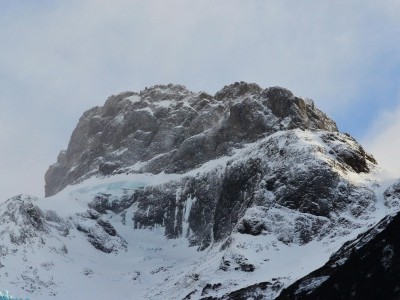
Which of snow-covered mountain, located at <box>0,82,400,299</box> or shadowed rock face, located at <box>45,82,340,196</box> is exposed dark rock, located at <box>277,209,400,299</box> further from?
shadowed rock face, located at <box>45,82,340,196</box>

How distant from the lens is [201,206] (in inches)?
4966

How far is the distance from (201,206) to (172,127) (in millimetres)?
36927

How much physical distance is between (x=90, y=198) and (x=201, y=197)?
24.9 m

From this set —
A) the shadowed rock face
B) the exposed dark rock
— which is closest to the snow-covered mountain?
the shadowed rock face

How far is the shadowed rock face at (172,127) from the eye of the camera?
440ft

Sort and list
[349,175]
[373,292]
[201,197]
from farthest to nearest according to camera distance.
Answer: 1. [201,197]
2. [349,175]
3. [373,292]

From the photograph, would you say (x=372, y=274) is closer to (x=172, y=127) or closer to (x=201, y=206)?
(x=201, y=206)

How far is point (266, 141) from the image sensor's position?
110 m

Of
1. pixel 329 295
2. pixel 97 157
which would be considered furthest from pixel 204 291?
pixel 97 157

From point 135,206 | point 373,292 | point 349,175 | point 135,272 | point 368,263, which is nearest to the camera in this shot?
point 373,292

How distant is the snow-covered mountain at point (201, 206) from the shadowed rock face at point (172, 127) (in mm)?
351

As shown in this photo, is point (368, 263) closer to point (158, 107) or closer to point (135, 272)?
point (135, 272)

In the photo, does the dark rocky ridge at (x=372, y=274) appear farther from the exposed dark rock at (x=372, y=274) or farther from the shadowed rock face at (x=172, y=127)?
the shadowed rock face at (x=172, y=127)

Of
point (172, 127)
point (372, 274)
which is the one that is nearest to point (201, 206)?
point (172, 127)
